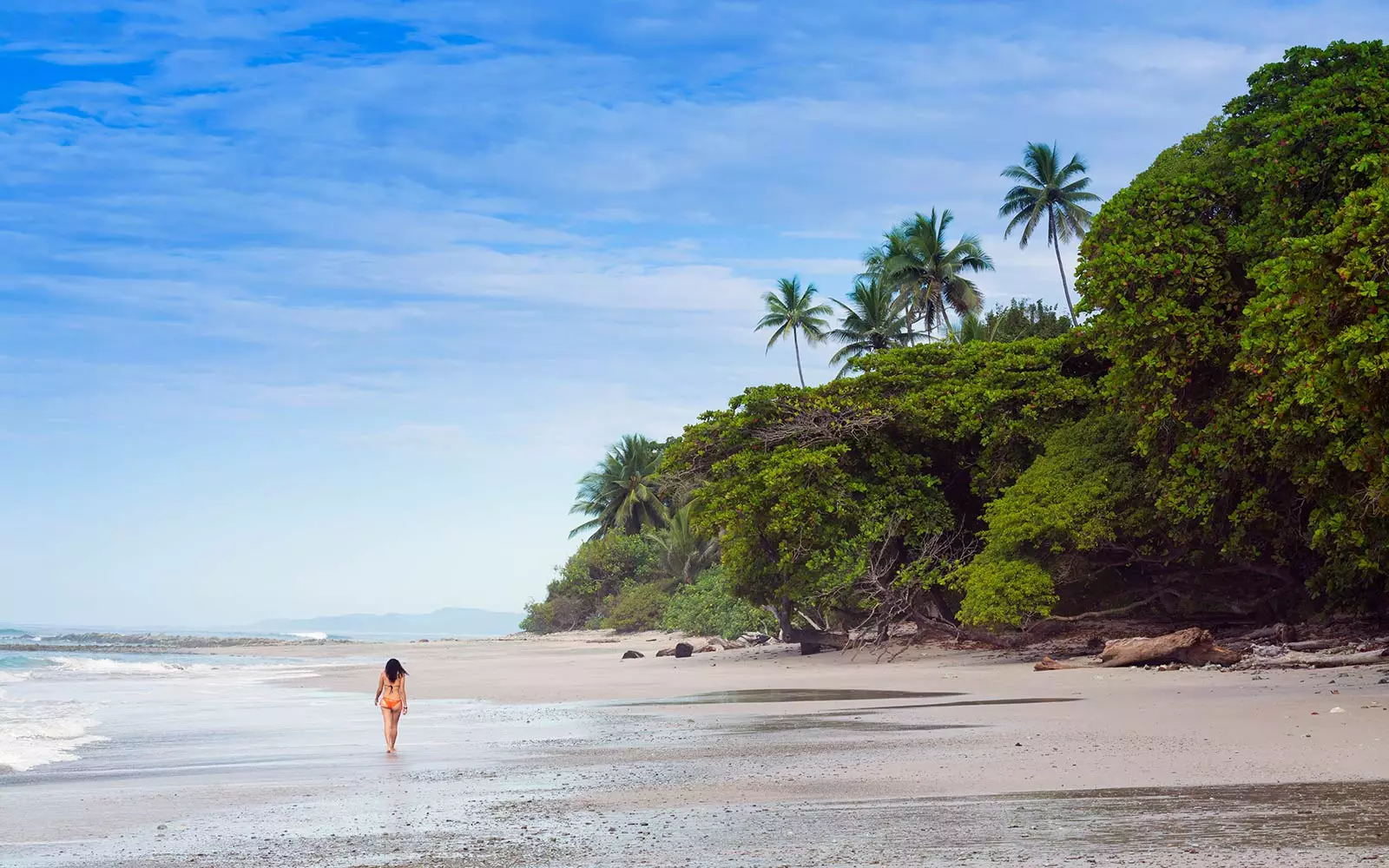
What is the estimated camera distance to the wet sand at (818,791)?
5.81 meters

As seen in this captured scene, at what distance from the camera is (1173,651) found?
17.5 metres

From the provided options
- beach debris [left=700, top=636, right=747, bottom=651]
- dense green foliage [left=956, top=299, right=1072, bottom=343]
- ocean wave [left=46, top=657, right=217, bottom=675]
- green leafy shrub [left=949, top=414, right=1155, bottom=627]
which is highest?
dense green foliage [left=956, top=299, right=1072, bottom=343]

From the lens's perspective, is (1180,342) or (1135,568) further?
(1135,568)

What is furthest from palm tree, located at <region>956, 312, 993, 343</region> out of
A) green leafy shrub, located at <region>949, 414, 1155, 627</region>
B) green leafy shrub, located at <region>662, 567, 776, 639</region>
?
green leafy shrub, located at <region>949, 414, 1155, 627</region>

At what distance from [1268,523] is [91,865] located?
55.9 ft

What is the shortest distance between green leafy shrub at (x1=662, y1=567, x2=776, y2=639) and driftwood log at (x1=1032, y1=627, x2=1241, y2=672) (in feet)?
35.5

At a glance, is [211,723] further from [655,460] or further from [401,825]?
[655,460]

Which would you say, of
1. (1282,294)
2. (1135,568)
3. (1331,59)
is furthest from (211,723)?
(1331,59)

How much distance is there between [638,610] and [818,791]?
1931 inches

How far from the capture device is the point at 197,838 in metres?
6.83

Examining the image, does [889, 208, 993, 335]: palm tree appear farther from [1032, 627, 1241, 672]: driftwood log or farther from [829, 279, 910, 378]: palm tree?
[1032, 627, 1241, 672]: driftwood log

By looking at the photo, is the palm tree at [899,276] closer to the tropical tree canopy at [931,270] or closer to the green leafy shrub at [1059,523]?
the tropical tree canopy at [931,270]

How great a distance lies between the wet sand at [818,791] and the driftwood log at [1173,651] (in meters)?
1.88

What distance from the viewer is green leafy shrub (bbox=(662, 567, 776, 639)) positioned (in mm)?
33469
